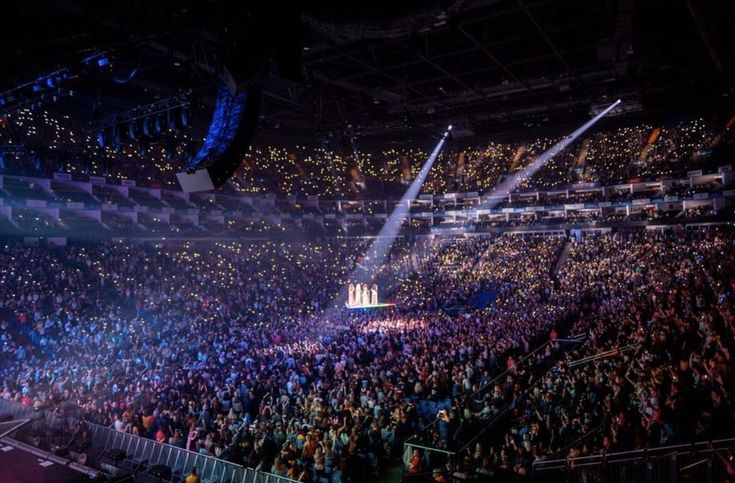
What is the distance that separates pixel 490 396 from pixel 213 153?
7070mm

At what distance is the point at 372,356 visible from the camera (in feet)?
46.2

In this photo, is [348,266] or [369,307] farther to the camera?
[348,266]

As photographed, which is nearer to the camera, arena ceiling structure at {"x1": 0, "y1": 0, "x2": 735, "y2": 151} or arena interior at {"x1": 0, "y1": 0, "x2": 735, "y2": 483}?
arena ceiling structure at {"x1": 0, "y1": 0, "x2": 735, "y2": 151}

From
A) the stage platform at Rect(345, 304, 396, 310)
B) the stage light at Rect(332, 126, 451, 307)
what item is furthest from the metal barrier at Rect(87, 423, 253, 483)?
the stage light at Rect(332, 126, 451, 307)

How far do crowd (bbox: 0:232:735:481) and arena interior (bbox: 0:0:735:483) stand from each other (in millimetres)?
88

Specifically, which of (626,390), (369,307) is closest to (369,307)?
(369,307)

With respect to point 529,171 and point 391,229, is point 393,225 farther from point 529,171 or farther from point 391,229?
point 529,171

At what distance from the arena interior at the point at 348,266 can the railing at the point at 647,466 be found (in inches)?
1.5

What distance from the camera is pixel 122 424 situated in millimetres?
10641

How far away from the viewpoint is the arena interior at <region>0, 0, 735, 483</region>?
280 inches

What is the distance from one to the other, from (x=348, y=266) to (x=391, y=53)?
21541 mm

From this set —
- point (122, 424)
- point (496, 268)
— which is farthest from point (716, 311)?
point (496, 268)

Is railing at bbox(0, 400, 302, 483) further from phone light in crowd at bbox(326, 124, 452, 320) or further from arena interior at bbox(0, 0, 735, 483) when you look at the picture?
phone light in crowd at bbox(326, 124, 452, 320)

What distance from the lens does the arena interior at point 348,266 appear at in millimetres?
7117
